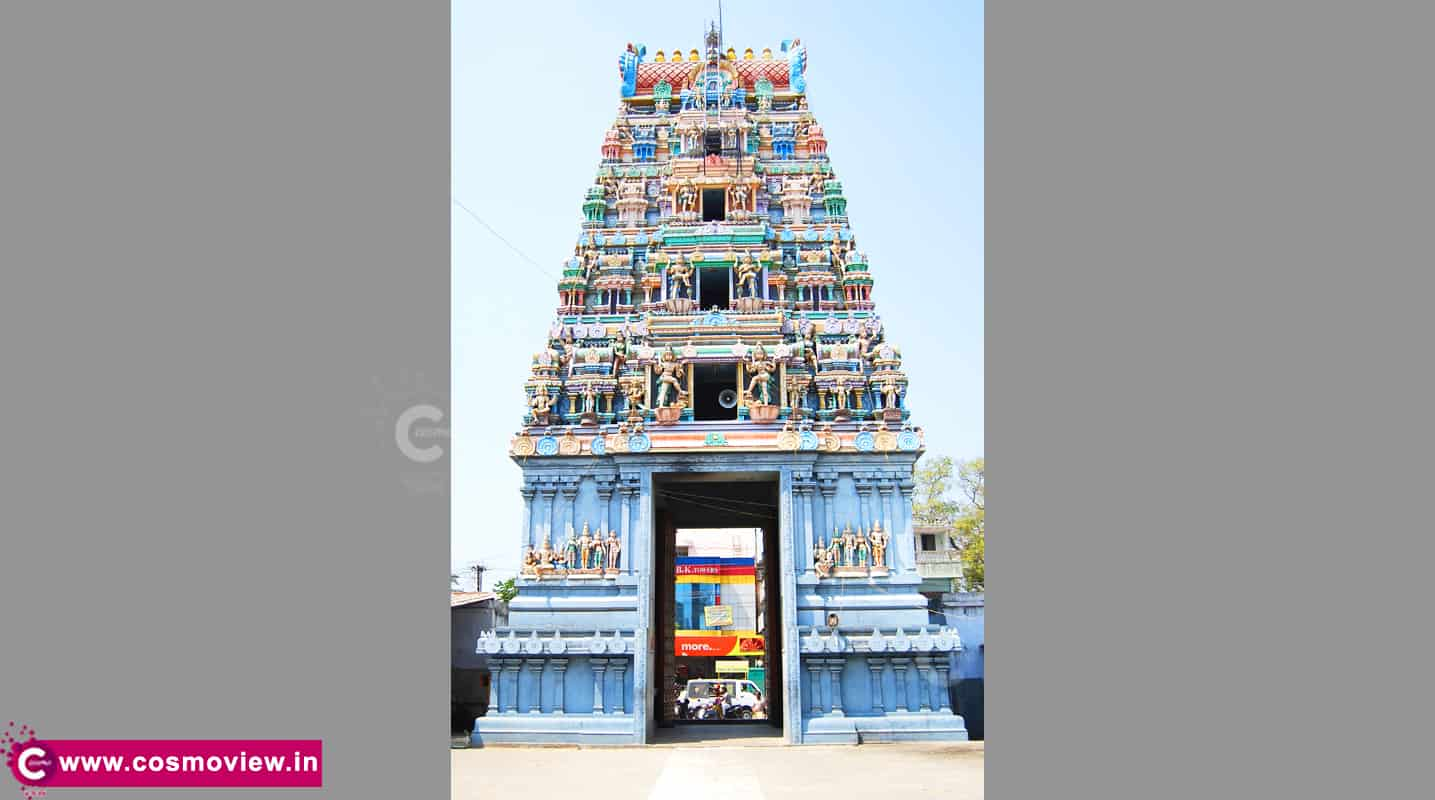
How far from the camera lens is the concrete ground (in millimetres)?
→ 10852

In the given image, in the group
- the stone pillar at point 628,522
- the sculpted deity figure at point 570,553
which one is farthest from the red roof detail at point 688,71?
the sculpted deity figure at point 570,553

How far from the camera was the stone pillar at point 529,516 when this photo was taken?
667 inches

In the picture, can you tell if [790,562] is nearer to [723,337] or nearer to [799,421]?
[799,421]

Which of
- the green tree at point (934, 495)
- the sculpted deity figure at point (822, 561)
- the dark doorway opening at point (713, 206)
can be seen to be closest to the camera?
the sculpted deity figure at point (822, 561)

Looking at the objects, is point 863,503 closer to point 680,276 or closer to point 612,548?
point 612,548

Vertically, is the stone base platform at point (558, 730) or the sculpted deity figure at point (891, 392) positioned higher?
the sculpted deity figure at point (891, 392)

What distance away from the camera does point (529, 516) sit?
671 inches

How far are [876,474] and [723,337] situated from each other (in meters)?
4.08

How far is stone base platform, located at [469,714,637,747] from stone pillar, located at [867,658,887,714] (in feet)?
14.0

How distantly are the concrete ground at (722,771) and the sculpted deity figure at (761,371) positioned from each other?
6396mm

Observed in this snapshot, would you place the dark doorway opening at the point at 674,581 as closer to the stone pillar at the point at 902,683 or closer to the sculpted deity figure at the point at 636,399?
the sculpted deity figure at the point at 636,399

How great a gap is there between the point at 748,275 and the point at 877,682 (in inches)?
329

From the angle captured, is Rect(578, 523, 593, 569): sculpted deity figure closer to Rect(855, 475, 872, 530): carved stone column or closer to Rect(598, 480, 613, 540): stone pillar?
Rect(598, 480, 613, 540): stone pillar

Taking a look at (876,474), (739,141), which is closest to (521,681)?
(876,474)
